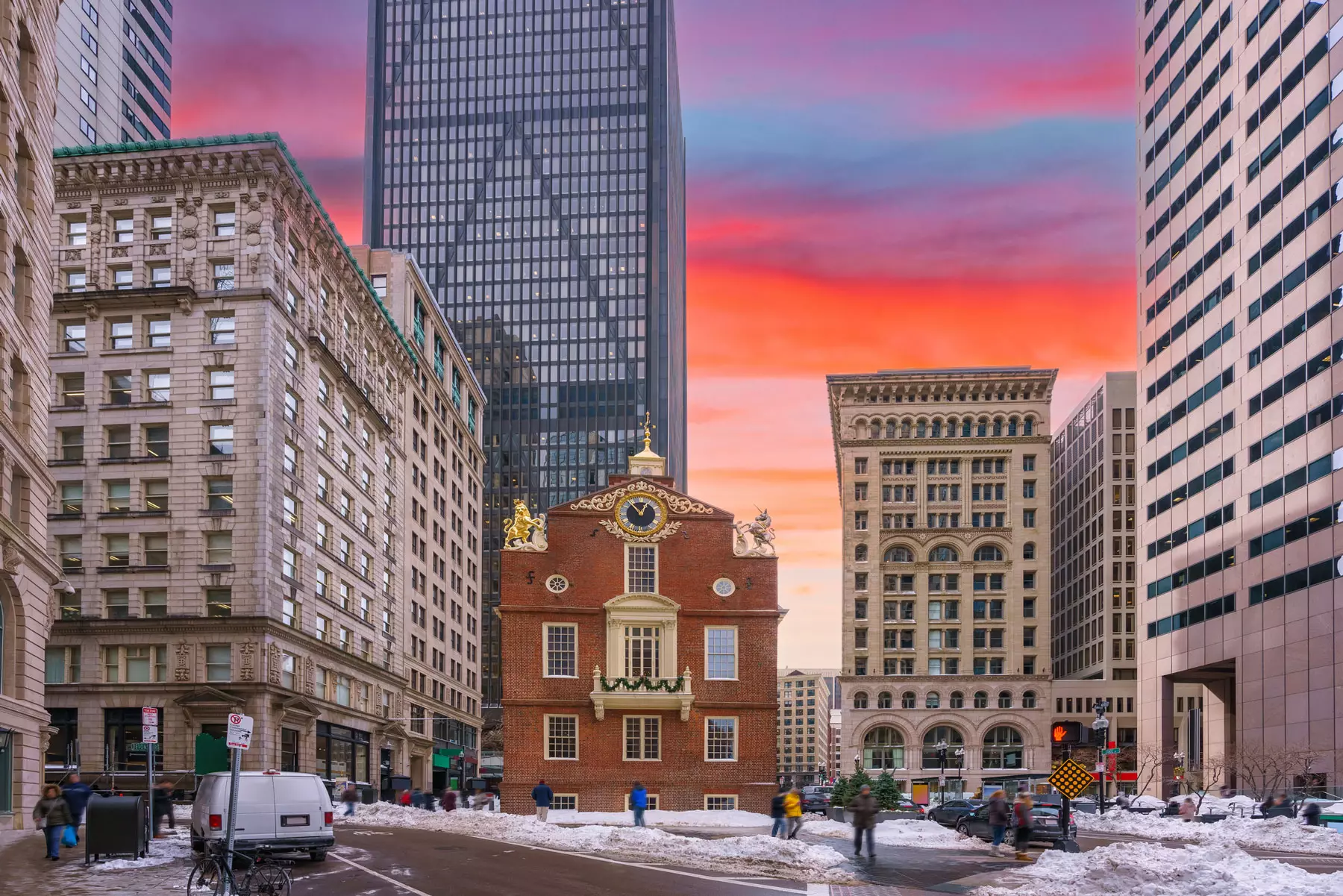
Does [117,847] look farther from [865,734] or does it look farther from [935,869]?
[865,734]

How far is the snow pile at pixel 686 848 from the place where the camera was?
29073mm

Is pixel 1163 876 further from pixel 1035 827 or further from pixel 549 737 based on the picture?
pixel 549 737

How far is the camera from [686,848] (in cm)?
3186

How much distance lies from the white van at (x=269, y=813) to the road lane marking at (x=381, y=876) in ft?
2.21

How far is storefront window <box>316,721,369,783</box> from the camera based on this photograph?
245ft

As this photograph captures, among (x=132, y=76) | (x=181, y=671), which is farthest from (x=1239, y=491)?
(x=132, y=76)

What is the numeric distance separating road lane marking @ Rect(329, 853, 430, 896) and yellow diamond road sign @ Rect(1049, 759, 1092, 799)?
14.5 m

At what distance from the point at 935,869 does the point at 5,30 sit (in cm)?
3250

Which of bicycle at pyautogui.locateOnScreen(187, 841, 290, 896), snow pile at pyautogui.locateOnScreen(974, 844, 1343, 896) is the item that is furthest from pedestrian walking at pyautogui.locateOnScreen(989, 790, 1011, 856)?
bicycle at pyautogui.locateOnScreen(187, 841, 290, 896)

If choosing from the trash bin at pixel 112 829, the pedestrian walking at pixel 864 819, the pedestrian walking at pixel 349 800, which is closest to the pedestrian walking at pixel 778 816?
the pedestrian walking at pixel 864 819

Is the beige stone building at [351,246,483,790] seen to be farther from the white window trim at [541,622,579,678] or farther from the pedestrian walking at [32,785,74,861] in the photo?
the pedestrian walking at [32,785,74,861]

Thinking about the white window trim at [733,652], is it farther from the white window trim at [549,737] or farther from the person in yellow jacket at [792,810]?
the person in yellow jacket at [792,810]

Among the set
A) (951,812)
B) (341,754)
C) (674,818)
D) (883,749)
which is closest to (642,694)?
(674,818)

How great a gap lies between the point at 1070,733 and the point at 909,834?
45.7 feet
